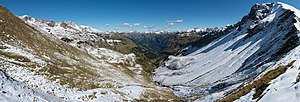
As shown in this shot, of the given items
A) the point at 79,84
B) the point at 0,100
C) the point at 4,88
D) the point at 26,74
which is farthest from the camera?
the point at 79,84

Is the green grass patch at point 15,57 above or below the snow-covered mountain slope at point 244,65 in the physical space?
below

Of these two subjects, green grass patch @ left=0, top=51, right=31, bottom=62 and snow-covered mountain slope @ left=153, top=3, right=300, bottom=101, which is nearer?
green grass patch @ left=0, top=51, right=31, bottom=62

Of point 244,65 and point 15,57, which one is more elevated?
point 244,65

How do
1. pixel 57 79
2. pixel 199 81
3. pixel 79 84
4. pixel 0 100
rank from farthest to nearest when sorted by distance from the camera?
pixel 199 81, pixel 79 84, pixel 57 79, pixel 0 100

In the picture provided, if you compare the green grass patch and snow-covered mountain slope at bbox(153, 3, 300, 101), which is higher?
snow-covered mountain slope at bbox(153, 3, 300, 101)

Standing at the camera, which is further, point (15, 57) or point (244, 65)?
point (244, 65)

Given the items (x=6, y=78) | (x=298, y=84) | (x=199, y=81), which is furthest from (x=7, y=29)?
(x=199, y=81)

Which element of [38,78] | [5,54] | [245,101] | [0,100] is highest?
[5,54]

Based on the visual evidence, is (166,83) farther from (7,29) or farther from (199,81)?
(7,29)

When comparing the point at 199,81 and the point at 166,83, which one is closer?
the point at 199,81

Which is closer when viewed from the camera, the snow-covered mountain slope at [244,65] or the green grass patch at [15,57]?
the green grass patch at [15,57]

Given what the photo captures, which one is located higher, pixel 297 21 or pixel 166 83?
pixel 297 21

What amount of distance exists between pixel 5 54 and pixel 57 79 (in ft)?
46.8

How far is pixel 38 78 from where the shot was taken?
45219 millimetres
